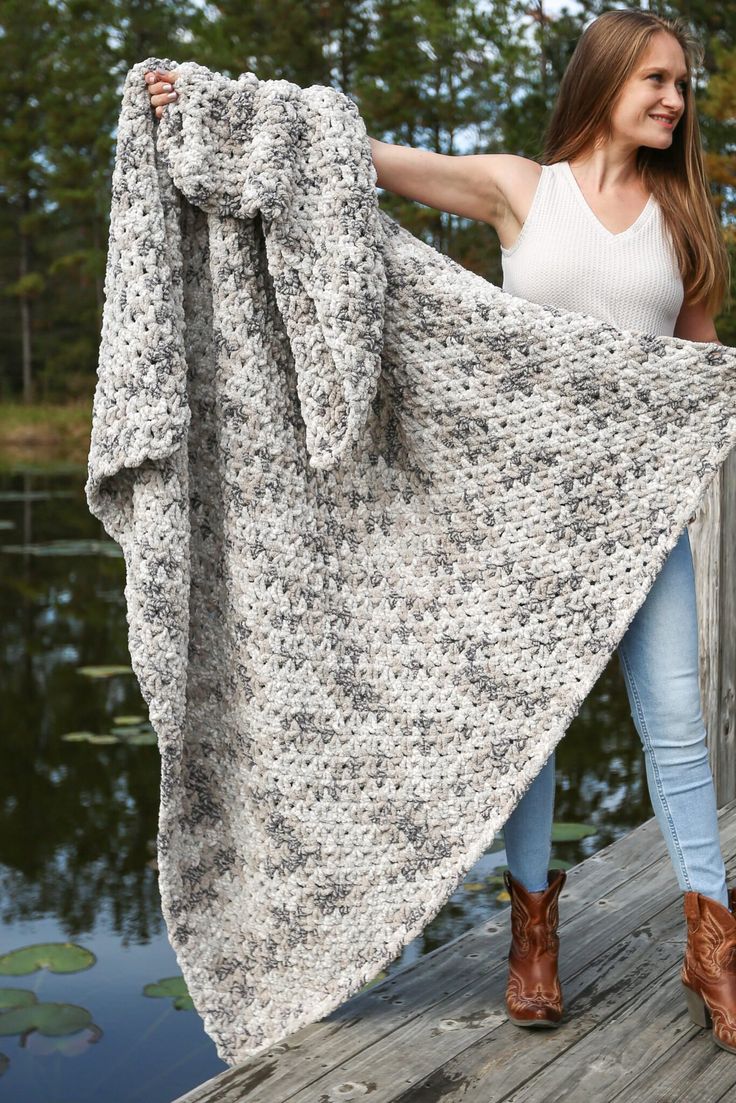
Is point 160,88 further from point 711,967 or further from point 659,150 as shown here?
point 711,967

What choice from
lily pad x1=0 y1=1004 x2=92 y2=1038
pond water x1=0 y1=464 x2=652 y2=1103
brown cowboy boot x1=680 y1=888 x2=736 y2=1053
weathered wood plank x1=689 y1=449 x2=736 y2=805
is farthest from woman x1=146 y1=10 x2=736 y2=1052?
lily pad x1=0 y1=1004 x2=92 y2=1038

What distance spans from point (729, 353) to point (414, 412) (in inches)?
16.5

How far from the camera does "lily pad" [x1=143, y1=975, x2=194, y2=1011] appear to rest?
2.42 m

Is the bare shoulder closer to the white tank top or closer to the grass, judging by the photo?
the white tank top

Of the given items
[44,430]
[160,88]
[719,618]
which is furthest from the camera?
[44,430]

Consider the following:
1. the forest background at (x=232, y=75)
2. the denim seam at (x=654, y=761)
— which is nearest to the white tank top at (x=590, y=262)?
the denim seam at (x=654, y=761)

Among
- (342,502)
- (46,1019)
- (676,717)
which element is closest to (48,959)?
(46,1019)

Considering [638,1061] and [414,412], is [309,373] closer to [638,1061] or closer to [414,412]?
[414,412]

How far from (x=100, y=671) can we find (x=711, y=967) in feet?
11.9

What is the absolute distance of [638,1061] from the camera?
5.03 ft

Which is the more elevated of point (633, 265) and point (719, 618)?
point (633, 265)

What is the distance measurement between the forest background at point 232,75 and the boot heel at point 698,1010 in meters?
8.88

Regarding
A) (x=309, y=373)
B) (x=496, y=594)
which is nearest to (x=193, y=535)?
(x=309, y=373)

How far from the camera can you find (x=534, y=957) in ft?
5.49
